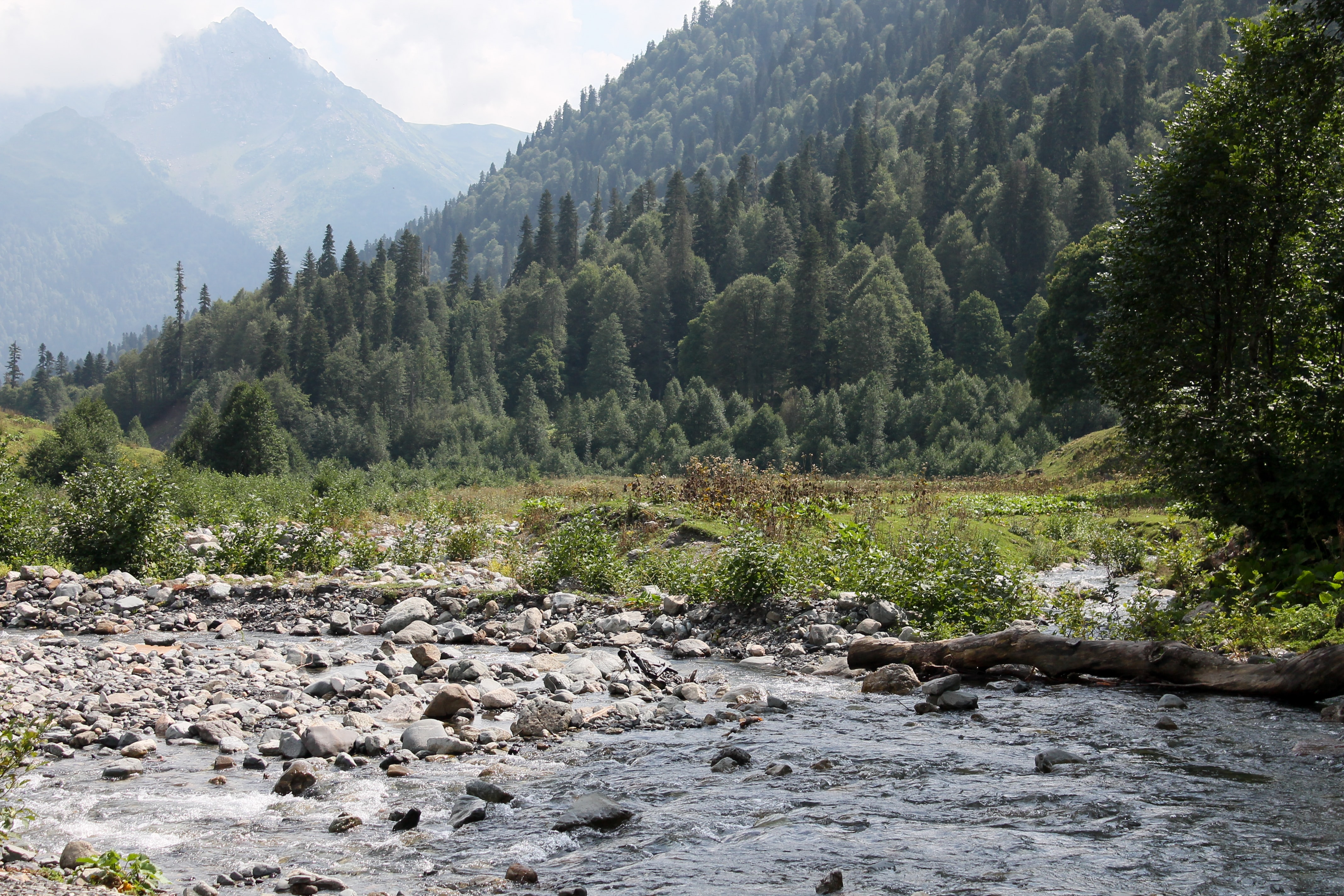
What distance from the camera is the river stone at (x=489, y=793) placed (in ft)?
24.1

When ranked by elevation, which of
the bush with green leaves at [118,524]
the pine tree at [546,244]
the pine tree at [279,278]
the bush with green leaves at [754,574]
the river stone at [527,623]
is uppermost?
the pine tree at [546,244]

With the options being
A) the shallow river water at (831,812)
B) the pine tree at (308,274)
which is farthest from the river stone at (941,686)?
the pine tree at (308,274)

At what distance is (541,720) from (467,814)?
8.40ft

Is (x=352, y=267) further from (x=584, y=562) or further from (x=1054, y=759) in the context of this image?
(x=1054, y=759)

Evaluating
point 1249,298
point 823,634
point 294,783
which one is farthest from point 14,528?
point 1249,298

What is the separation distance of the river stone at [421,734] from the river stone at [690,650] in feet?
17.4

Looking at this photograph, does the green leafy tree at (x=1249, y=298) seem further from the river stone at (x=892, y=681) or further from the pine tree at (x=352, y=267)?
the pine tree at (x=352, y=267)

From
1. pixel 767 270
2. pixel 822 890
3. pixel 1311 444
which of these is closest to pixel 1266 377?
pixel 1311 444

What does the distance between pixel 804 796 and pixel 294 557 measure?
1602 centimetres

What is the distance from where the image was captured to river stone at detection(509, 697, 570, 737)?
30.7ft

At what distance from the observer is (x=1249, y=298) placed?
1419 cm

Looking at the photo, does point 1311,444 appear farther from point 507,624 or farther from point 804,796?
point 507,624

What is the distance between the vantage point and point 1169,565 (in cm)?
1842

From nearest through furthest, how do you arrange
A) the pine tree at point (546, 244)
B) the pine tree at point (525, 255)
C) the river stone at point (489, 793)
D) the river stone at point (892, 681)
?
the river stone at point (489, 793)
the river stone at point (892, 681)
the pine tree at point (546, 244)
the pine tree at point (525, 255)
